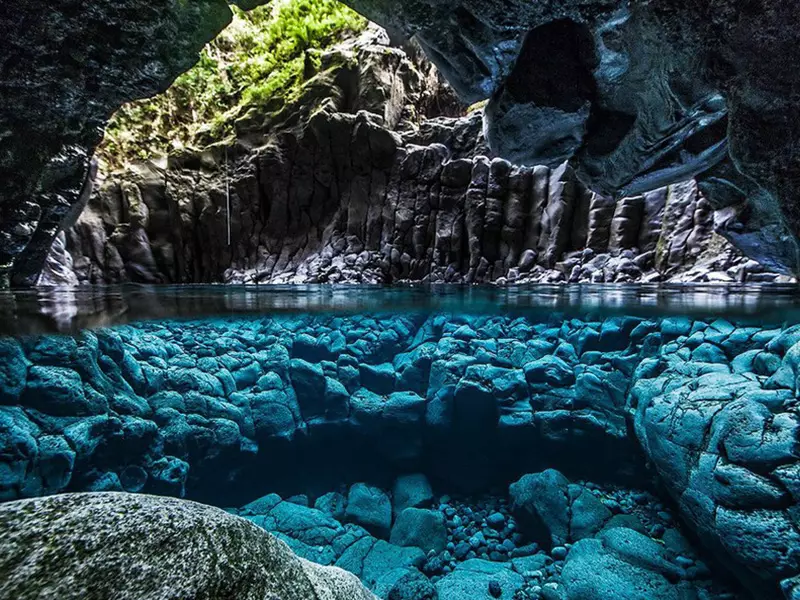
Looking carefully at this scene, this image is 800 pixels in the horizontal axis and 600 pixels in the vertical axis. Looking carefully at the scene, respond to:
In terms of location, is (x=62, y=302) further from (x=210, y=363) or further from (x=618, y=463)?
(x=618, y=463)

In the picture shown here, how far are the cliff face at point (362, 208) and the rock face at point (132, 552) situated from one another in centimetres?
1142

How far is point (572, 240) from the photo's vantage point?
1235 centimetres

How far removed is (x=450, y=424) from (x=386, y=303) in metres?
3.43

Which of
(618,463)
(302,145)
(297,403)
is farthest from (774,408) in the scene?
(302,145)

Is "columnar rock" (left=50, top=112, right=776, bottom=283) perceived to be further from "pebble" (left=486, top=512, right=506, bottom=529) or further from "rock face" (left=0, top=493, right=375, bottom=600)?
"rock face" (left=0, top=493, right=375, bottom=600)

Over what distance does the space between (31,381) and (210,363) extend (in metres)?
3.72

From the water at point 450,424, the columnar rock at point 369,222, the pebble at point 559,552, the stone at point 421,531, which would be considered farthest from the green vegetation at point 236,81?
the pebble at point 559,552

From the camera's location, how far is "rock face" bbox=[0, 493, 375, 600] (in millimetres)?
1415

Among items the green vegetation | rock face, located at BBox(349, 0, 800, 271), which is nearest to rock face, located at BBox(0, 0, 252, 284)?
rock face, located at BBox(349, 0, 800, 271)

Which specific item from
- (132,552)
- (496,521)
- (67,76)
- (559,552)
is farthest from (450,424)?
(67,76)

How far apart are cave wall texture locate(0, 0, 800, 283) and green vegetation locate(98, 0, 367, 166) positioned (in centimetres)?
1298

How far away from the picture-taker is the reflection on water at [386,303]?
5922 mm

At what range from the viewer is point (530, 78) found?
6.01 m

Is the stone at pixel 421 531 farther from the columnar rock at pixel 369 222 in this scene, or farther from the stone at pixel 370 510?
the columnar rock at pixel 369 222
